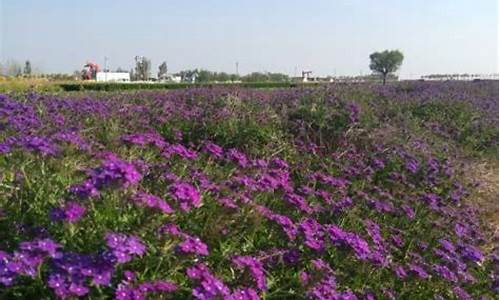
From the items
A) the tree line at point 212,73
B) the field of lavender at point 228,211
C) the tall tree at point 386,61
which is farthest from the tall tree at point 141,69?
the field of lavender at point 228,211

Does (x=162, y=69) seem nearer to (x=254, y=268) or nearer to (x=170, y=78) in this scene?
(x=170, y=78)

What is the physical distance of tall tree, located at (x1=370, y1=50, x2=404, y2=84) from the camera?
322ft

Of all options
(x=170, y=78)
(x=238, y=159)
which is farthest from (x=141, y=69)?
(x=238, y=159)

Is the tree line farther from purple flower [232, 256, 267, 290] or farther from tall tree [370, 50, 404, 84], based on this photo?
purple flower [232, 256, 267, 290]

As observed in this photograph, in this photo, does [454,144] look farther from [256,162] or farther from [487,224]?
[256,162]

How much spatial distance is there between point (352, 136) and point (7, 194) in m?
5.07

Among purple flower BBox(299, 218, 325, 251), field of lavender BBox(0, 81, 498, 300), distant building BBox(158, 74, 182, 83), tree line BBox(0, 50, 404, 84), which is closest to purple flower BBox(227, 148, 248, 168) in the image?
field of lavender BBox(0, 81, 498, 300)

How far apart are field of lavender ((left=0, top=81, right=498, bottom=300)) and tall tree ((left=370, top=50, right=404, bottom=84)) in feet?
304

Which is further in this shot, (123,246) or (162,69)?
(162,69)

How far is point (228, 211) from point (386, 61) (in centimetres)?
9816

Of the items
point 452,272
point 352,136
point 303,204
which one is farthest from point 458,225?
point 352,136

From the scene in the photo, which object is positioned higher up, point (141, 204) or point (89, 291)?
point (141, 204)

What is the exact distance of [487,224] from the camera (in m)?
6.41

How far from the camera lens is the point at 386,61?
98625 mm
